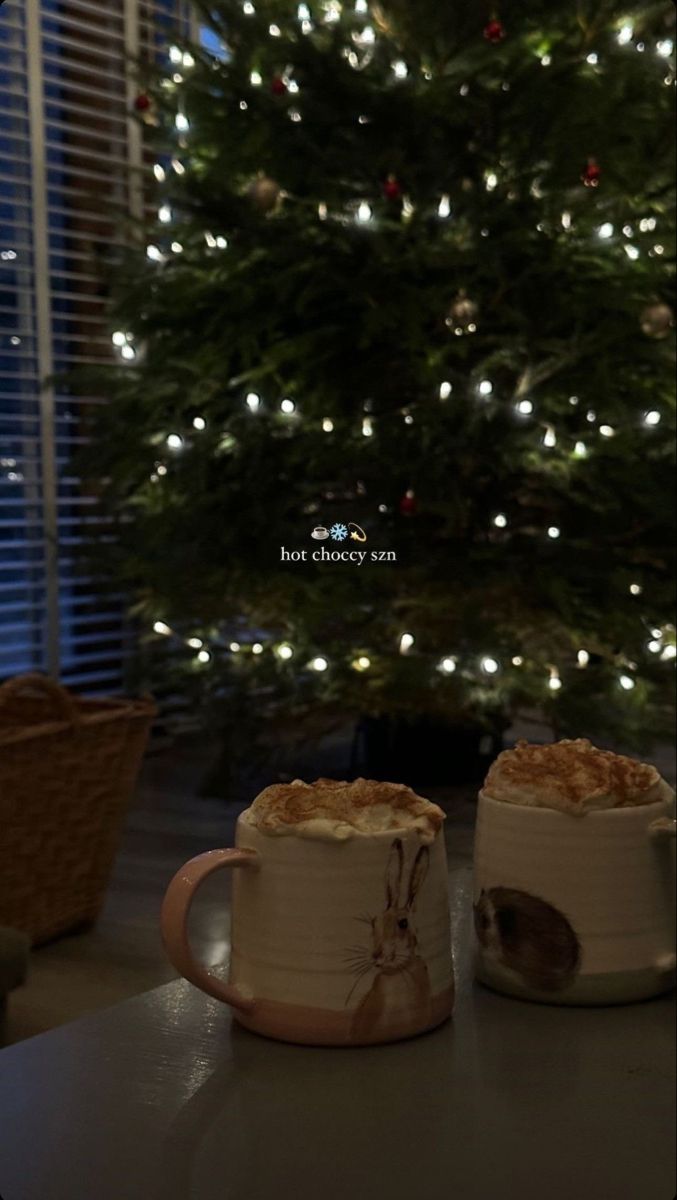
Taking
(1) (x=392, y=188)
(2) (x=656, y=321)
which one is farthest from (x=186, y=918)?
(2) (x=656, y=321)

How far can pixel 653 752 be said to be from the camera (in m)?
0.45

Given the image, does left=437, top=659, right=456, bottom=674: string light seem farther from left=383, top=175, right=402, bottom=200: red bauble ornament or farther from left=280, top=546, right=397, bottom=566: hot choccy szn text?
left=383, top=175, right=402, bottom=200: red bauble ornament

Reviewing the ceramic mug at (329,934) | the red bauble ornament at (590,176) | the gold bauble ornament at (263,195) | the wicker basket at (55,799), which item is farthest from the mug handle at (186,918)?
the wicker basket at (55,799)

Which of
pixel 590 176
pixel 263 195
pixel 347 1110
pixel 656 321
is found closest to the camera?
pixel 347 1110

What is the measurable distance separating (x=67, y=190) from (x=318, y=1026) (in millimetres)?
348

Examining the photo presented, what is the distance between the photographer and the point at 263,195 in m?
0.59

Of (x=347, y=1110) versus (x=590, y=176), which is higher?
(x=590, y=176)

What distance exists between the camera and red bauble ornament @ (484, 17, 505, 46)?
1.96 ft

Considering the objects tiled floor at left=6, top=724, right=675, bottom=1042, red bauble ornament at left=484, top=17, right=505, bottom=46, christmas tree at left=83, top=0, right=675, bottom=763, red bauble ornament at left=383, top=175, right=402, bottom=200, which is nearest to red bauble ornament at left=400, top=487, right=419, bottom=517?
christmas tree at left=83, top=0, right=675, bottom=763

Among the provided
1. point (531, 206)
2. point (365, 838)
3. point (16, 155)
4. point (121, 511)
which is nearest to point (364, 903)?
point (365, 838)

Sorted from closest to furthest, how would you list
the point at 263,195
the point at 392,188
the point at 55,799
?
1. the point at 263,195
2. the point at 392,188
3. the point at 55,799

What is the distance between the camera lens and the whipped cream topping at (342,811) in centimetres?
34

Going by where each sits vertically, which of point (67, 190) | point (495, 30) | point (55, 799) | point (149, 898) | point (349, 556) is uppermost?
point (495, 30)

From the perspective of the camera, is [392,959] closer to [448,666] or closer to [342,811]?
[342,811]
